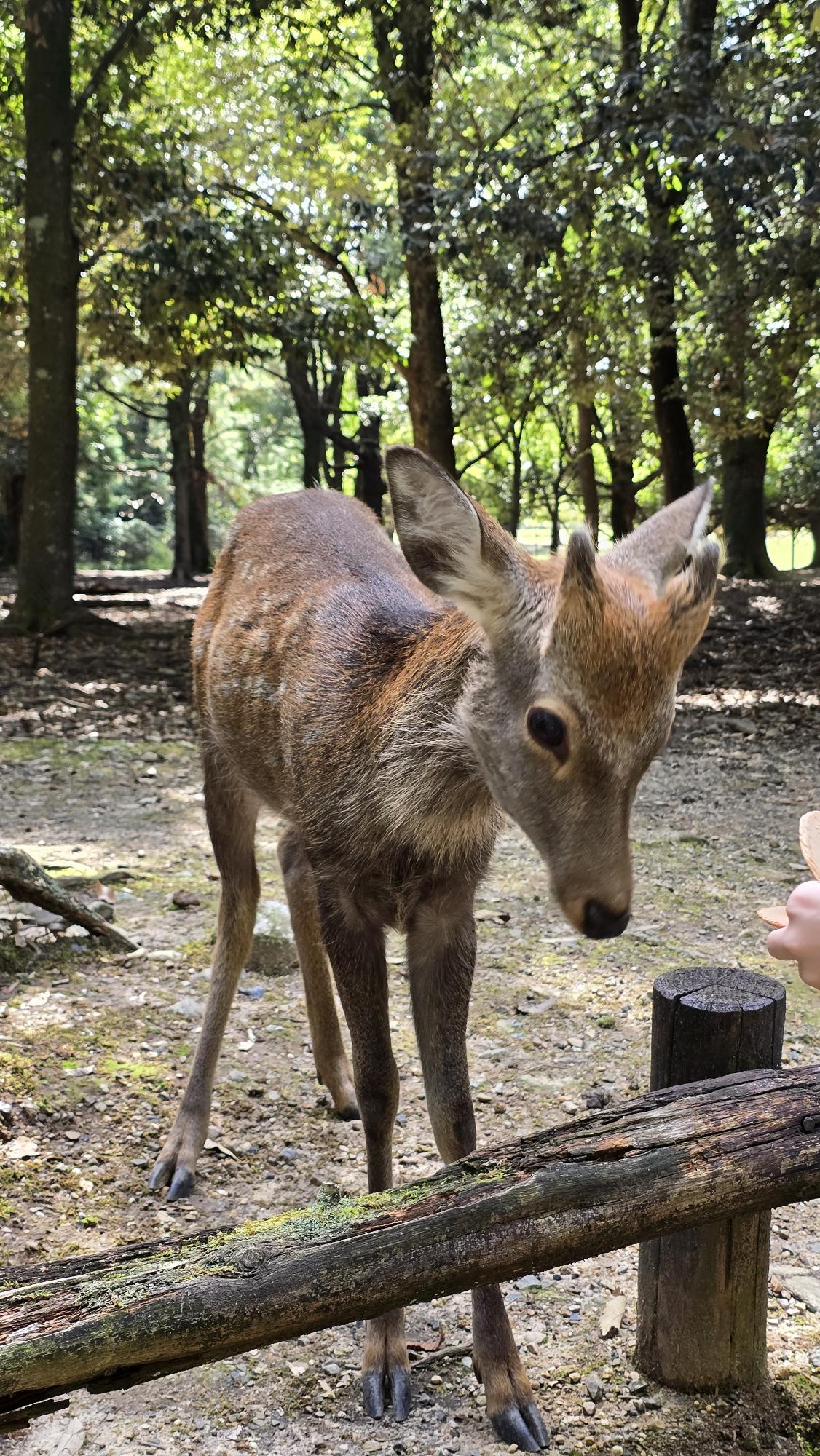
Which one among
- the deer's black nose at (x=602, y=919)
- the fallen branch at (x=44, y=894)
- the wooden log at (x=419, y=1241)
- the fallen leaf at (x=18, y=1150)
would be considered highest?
the deer's black nose at (x=602, y=919)

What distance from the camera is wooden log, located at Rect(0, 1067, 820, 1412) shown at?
165 cm

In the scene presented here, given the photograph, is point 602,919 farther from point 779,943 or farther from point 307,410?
point 307,410

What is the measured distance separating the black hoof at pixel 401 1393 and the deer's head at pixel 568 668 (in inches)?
47.9

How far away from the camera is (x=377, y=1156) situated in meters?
2.92

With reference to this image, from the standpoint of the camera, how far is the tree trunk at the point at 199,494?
25656mm

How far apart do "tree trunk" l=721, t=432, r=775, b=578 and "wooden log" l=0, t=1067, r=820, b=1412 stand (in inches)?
696

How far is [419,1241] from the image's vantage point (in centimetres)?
181

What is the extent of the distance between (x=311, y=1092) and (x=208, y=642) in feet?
5.17

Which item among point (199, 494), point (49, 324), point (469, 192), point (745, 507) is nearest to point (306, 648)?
point (469, 192)

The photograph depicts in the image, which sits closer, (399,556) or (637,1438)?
(637,1438)

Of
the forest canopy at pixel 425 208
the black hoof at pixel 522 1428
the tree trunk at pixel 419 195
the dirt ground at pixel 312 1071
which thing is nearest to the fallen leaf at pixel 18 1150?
the dirt ground at pixel 312 1071

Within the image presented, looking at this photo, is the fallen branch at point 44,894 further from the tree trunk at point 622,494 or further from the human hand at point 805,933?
the tree trunk at point 622,494

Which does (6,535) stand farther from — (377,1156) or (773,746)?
(377,1156)

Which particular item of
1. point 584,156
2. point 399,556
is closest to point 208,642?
point 399,556
